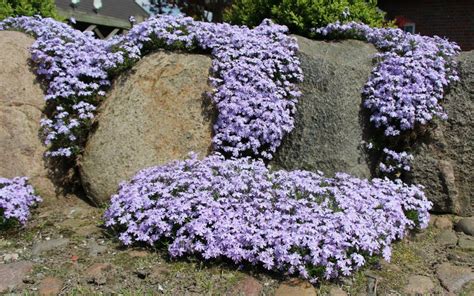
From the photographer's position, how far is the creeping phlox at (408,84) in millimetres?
4859

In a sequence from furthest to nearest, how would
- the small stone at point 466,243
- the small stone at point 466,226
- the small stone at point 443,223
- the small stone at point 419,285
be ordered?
1. the small stone at point 443,223
2. the small stone at point 466,226
3. the small stone at point 466,243
4. the small stone at point 419,285

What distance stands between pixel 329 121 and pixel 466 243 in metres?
1.74

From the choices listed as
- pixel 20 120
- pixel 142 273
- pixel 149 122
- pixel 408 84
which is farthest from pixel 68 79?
pixel 408 84

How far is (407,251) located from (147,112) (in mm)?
2887

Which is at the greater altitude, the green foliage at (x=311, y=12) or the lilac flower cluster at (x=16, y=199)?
the green foliage at (x=311, y=12)

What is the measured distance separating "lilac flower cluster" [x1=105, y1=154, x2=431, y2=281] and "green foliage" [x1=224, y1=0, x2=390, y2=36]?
2194 mm

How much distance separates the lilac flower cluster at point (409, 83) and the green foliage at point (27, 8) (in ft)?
14.4

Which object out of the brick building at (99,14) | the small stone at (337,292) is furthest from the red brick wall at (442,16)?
the small stone at (337,292)

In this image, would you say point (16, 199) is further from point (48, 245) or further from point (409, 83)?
point (409, 83)

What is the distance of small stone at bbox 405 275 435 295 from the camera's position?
11.7 feet

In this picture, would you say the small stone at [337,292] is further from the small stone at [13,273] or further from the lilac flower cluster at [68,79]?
the lilac flower cluster at [68,79]

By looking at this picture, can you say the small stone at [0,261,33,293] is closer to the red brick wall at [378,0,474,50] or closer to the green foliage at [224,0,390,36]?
the green foliage at [224,0,390,36]

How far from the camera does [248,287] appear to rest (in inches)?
134

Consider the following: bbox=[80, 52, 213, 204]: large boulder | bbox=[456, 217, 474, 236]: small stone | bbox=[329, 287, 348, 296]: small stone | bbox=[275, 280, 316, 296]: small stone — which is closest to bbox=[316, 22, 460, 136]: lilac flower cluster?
bbox=[456, 217, 474, 236]: small stone
